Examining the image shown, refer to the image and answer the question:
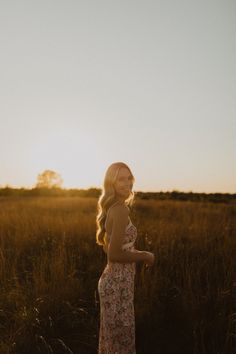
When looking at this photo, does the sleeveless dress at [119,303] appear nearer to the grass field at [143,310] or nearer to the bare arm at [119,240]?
the bare arm at [119,240]

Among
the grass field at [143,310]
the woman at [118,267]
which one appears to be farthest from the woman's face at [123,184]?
the grass field at [143,310]

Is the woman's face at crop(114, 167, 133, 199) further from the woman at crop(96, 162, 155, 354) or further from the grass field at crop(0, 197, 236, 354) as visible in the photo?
the grass field at crop(0, 197, 236, 354)

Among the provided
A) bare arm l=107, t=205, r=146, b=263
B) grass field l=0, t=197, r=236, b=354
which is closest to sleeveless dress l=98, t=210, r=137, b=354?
bare arm l=107, t=205, r=146, b=263

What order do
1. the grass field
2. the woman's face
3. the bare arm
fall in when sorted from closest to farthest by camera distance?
the bare arm → the woman's face → the grass field

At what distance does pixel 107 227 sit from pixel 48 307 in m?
1.80

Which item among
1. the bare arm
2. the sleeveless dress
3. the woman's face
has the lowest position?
the sleeveless dress

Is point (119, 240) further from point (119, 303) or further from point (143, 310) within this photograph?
point (143, 310)

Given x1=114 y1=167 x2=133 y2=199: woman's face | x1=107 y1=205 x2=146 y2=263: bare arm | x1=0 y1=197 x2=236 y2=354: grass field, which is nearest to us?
x1=107 y1=205 x2=146 y2=263: bare arm

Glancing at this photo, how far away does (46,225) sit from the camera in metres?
7.70

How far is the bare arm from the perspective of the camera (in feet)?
7.11

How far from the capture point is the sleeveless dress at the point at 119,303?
2.37 m

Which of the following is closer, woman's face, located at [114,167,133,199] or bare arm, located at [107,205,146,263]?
bare arm, located at [107,205,146,263]

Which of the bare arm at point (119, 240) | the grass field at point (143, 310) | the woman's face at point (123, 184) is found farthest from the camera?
the grass field at point (143, 310)

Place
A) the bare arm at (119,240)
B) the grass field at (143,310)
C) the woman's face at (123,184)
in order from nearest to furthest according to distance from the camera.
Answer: the bare arm at (119,240)
the woman's face at (123,184)
the grass field at (143,310)
